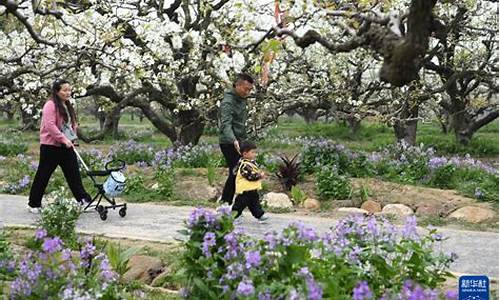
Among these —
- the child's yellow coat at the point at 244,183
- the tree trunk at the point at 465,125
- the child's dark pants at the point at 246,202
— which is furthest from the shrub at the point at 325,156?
the tree trunk at the point at 465,125

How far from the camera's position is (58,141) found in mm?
8023

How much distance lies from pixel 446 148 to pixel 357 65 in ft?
10.3

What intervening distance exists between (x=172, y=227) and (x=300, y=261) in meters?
4.07

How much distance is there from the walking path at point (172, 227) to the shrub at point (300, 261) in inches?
59.8

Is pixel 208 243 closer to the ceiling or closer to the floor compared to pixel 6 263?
closer to the ceiling

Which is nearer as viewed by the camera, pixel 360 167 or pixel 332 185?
pixel 332 185

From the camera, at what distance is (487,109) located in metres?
19.9

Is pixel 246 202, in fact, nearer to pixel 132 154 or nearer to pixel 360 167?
pixel 360 167

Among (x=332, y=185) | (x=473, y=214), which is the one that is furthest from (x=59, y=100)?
(x=473, y=214)

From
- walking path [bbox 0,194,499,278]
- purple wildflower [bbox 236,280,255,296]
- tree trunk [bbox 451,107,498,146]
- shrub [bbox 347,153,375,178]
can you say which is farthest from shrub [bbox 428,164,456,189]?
tree trunk [bbox 451,107,498,146]

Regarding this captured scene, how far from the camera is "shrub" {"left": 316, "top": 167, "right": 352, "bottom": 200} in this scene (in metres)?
9.74

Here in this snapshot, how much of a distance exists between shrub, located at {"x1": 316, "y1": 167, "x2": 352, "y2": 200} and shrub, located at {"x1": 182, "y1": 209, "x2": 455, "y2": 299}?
505cm

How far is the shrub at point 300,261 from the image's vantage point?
3721mm

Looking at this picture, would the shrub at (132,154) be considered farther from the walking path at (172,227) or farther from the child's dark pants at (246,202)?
the child's dark pants at (246,202)
